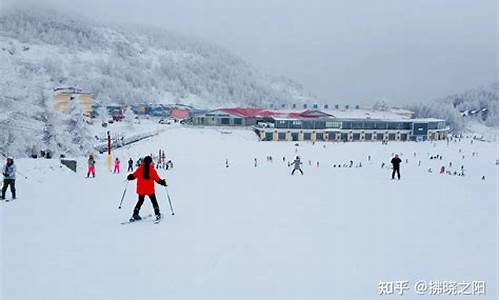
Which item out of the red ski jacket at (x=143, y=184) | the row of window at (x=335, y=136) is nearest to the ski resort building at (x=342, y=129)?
the row of window at (x=335, y=136)

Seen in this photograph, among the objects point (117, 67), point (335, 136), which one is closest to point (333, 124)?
point (335, 136)

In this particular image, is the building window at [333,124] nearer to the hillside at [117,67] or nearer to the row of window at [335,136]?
the row of window at [335,136]

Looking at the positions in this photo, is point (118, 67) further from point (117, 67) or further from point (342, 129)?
point (342, 129)

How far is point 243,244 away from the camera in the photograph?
609 centimetres

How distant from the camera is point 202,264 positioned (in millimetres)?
5305

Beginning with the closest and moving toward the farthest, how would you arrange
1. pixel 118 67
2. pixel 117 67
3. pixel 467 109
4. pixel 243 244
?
pixel 243 244 → pixel 467 109 → pixel 117 67 → pixel 118 67

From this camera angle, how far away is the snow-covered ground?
15.5 ft

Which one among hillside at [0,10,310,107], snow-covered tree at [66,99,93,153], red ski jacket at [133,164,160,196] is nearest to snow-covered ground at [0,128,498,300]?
red ski jacket at [133,164,160,196]

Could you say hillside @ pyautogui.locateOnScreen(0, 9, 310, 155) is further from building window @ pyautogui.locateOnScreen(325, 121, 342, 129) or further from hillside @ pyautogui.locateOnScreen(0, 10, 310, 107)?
building window @ pyautogui.locateOnScreen(325, 121, 342, 129)

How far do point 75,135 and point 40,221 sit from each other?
95.9 feet

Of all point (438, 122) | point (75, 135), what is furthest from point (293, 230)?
point (438, 122)

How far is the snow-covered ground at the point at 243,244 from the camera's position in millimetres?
4711

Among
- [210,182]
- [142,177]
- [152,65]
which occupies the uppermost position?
[152,65]

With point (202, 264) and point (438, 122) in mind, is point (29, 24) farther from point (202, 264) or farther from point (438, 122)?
point (202, 264)
